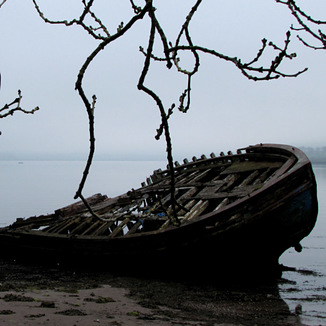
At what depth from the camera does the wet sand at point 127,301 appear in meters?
6.11

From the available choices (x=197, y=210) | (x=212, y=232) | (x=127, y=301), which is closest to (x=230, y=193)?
Result: (x=197, y=210)

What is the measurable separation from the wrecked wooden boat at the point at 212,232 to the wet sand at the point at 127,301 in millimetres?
425

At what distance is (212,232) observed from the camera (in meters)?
8.81

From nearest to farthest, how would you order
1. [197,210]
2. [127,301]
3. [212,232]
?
[127,301] → [212,232] → [197,210]

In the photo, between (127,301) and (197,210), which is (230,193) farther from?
(127,301)

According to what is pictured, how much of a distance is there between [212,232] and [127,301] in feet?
7.24

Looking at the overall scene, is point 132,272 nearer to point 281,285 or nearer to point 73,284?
point 73,284

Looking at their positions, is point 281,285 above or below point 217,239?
below

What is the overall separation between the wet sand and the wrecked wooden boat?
42 centimetres

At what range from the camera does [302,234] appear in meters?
9.52

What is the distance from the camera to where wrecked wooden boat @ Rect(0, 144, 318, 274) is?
8.77m

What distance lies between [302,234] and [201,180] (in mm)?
3726

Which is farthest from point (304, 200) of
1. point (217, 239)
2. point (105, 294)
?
point (105, 294)

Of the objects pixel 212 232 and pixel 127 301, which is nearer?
pixel 127 301
